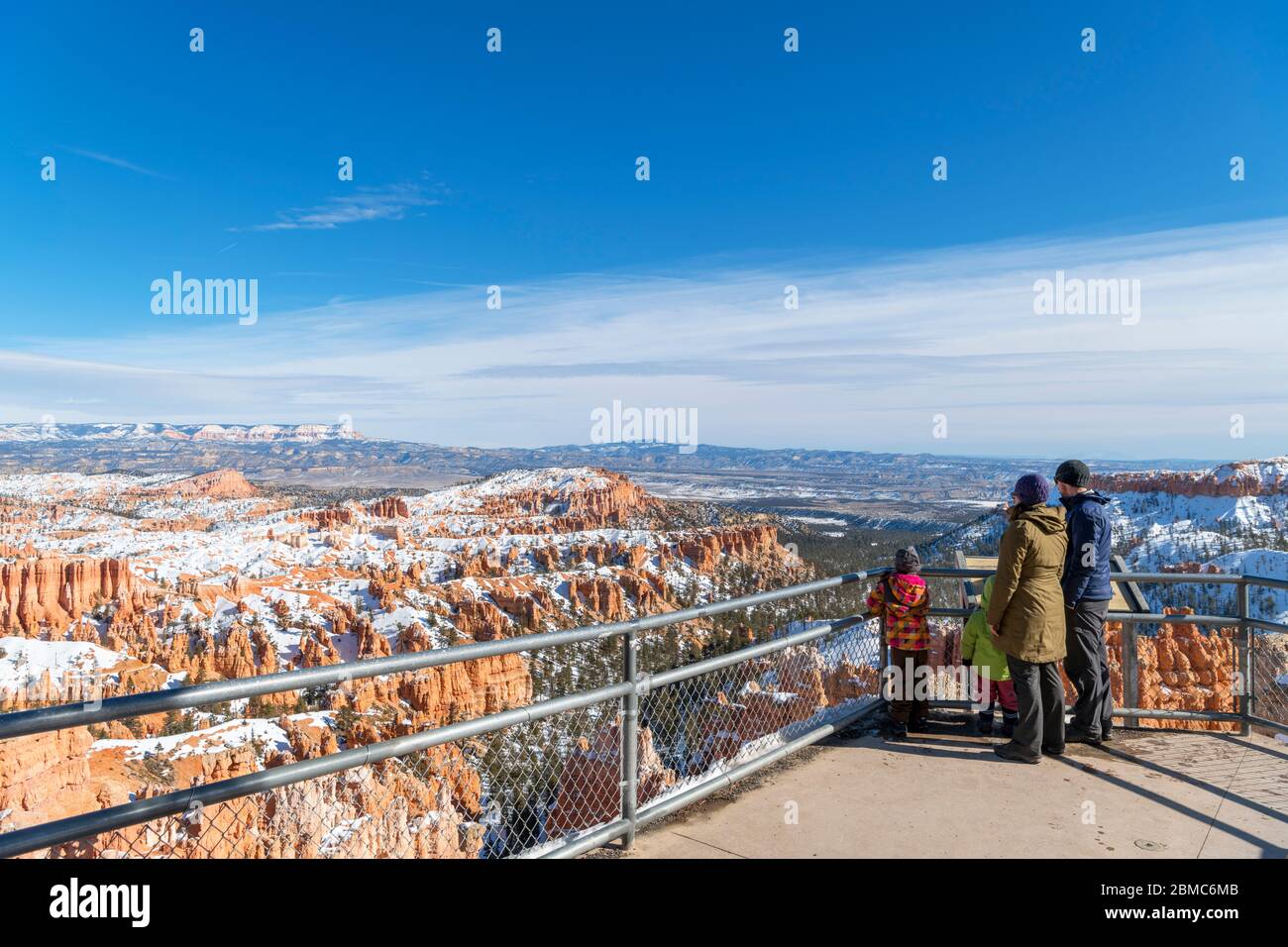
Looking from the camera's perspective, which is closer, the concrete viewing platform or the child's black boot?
the concrete viewing platform

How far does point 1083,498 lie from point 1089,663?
1.21 metres

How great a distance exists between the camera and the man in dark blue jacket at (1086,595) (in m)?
5.52

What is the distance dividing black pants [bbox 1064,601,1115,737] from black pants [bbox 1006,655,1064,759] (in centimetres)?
26

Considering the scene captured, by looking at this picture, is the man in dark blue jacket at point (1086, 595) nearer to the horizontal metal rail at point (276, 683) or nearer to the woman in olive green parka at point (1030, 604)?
the woman in olive green parka at point (1030, 604)

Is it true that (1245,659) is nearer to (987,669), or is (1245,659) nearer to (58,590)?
(987,669)

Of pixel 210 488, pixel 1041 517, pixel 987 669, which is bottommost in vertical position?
pixel 210 488

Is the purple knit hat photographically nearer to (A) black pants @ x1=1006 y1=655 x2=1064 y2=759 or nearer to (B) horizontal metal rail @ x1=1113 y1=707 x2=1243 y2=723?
(A) black pants @ x1=1006 y1=655 x2=1064 y2=759

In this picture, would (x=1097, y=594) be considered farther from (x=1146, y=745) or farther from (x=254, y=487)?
(x=254, y=487)

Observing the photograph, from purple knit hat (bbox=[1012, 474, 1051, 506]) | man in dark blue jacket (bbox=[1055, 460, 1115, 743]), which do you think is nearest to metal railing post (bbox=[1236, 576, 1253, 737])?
man in dark blue jacket (bbox=[1055, 460, 1115, 743])

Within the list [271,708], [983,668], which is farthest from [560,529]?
[983,668]

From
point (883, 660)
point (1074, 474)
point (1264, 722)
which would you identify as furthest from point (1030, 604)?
point (1264, 722)

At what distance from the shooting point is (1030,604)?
17.3ft

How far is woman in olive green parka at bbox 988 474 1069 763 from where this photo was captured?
522 cm
